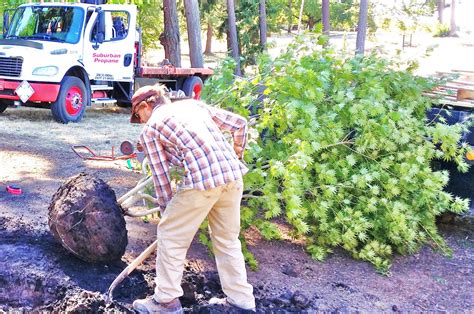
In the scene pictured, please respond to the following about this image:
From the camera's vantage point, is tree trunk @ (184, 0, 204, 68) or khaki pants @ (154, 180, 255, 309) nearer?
khaki pants @ (154, 180, 255, 309)

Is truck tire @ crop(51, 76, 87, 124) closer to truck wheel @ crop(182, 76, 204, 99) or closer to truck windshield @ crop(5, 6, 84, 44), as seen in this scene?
truck windshield @ crop(5, 6, 84, 44)

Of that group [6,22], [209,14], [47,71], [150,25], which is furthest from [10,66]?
[209,14]

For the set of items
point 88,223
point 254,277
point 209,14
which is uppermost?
point 209,14

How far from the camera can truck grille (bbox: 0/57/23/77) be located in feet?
37.6

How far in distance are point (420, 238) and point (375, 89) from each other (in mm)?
1388

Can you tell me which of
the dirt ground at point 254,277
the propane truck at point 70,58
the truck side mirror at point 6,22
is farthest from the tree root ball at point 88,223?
the truck side mirror at point 6,22

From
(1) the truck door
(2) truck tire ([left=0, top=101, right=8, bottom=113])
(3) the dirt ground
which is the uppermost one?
(1) the truck door

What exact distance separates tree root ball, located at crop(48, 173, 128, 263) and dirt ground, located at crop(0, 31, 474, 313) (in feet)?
0.55

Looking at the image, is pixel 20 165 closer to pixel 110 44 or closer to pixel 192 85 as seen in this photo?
pixel 110 44

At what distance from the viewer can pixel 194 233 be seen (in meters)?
3.74

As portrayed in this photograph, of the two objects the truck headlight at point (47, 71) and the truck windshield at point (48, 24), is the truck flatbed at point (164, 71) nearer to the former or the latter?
the truck windshield at point (48, 24)

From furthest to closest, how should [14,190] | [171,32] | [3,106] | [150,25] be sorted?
1. [150,25]
2. [171,32]
3. [3,106]
4. [14,190]

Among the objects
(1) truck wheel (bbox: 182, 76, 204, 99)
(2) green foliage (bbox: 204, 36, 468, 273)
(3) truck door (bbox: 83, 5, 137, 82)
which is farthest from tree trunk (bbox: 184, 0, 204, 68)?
(2) green foliage (bbox: 204, 36, 468, 273)

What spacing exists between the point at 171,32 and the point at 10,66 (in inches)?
219
